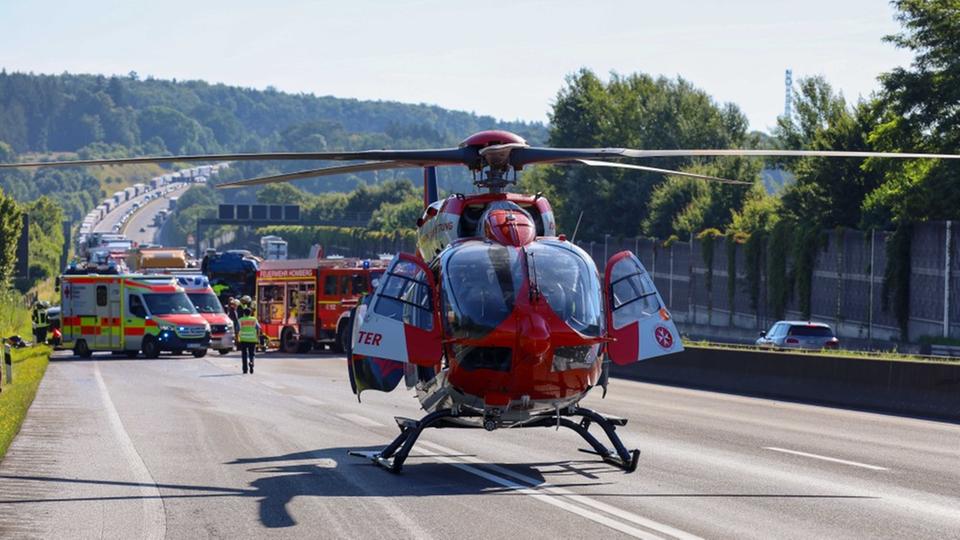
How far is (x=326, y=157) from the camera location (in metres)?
14.3

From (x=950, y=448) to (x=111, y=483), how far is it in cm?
862

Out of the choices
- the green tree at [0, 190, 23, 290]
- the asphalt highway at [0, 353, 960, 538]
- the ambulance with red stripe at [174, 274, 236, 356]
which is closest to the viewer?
the asphalt highway at [0, 353, 960, 538]

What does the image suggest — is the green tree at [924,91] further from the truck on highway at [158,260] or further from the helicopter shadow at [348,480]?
the helicopter shadow at [348,480]

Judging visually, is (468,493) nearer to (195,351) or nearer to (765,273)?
Answer: (195,351)

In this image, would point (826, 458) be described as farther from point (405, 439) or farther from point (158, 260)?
point (158, 260)

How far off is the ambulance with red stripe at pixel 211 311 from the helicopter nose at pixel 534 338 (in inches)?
1436

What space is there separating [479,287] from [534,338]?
77cm

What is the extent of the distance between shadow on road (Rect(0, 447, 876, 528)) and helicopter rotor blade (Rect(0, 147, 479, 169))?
9.23 ft

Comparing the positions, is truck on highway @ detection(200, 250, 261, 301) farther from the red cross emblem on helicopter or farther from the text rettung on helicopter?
the red cross emblem on helicopter

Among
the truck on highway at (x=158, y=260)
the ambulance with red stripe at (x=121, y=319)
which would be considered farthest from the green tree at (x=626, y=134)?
the ambulance with red stripe at (x=121, y=319)

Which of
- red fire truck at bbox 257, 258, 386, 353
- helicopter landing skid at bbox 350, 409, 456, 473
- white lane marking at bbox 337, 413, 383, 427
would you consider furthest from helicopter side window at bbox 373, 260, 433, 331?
red fire truck at bbox 257, 258, 386, 353

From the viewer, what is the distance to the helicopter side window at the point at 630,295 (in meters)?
14.6

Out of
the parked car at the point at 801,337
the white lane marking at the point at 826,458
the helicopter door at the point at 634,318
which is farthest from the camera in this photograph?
the parked car at the point at 801,337

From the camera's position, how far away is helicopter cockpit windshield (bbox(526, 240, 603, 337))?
1378 cm
